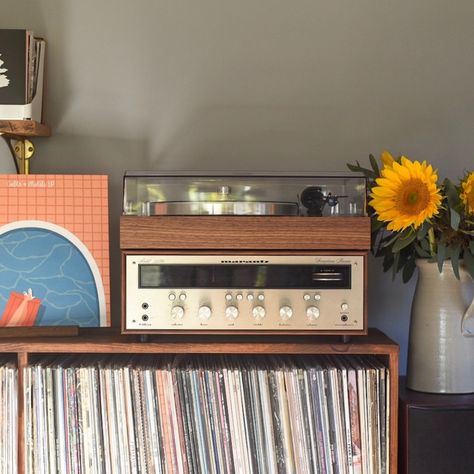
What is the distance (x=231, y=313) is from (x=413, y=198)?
1.28 feet

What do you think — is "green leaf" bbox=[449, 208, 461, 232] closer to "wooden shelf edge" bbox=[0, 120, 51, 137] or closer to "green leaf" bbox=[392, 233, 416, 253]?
"green leaf" bbox=[392, 233, 416, 253]

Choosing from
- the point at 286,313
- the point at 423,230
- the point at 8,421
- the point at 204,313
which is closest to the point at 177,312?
the point at 204,313

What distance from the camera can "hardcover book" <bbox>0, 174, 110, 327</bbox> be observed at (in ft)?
4.90

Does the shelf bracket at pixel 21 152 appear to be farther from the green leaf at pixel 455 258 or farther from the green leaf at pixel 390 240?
the green leaf at pixel 455 258

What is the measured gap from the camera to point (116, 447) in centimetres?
131

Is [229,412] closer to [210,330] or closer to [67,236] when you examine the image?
[210,330]

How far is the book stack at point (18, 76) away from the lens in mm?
1468

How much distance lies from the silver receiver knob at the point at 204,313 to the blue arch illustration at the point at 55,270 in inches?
12.6

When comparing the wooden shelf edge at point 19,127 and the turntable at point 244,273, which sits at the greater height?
the wooden shelf edge at point 19,127

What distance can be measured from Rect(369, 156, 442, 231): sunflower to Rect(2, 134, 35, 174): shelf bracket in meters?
0.78

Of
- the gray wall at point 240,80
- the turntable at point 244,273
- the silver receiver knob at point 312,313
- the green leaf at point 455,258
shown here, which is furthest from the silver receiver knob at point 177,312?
the green leaf at point 455,258

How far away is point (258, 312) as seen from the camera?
1.27 m

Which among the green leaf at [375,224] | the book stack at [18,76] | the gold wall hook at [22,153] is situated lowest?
the green leaf at [375,224]

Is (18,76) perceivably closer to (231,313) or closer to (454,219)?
(231,313)
